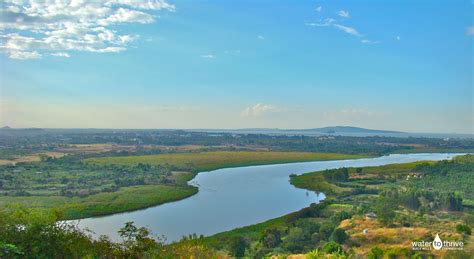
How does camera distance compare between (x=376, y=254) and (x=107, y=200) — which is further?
(x=107, y=200)

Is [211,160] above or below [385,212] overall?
below

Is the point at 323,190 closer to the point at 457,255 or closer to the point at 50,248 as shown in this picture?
the point at 457,255

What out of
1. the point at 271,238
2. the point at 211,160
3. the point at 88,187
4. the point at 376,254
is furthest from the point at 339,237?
the point at 211,160

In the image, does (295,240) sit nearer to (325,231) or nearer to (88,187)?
(325,231)

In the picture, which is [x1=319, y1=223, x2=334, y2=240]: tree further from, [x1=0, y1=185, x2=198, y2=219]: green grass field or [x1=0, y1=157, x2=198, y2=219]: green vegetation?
[x1=0, y1=185, x2=198, y2=219]: green grass field

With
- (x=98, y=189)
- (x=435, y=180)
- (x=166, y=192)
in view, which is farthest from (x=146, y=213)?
(x=435, y=180)

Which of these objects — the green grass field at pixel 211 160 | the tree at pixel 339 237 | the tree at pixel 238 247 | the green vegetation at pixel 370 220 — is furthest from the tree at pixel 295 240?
the green grass field at pixel 211 160
